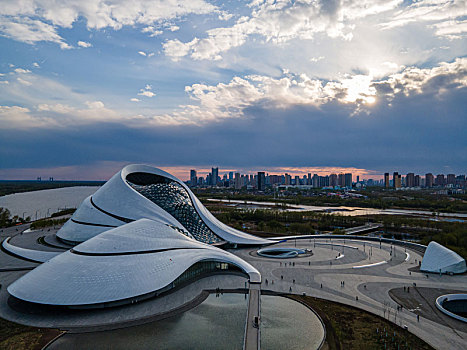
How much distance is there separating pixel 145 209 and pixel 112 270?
13.1 meters

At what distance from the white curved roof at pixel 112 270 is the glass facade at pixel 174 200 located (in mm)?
8415

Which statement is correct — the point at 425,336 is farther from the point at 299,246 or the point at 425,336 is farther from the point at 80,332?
the point at 299,246

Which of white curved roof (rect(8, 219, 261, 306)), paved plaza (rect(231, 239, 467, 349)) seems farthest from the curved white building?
white curved roof (rect(8, 219, 261, 306))

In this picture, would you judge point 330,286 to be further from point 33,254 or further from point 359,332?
point 33,254

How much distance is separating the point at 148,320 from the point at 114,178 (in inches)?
916

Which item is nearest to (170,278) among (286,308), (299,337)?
(286,308)

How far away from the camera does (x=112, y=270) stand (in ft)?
70.6

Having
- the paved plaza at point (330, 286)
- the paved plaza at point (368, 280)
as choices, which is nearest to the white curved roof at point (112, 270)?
the paved plaza at point (330, 286)

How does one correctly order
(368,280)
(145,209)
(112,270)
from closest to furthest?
1. (112,270)
2. (368,280)
3. (145,209)

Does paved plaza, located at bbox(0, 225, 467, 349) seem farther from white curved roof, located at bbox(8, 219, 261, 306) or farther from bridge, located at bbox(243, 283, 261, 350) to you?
bridge, located at bbox(243, 283, 261, 350)

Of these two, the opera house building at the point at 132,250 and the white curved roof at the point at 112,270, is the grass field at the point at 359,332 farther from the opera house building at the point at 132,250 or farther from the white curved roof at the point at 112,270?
the opera house building at the point at 132,250

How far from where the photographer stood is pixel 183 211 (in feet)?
122

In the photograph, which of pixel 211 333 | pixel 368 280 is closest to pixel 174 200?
pixel 211 333

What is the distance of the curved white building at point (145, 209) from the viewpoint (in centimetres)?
3375
